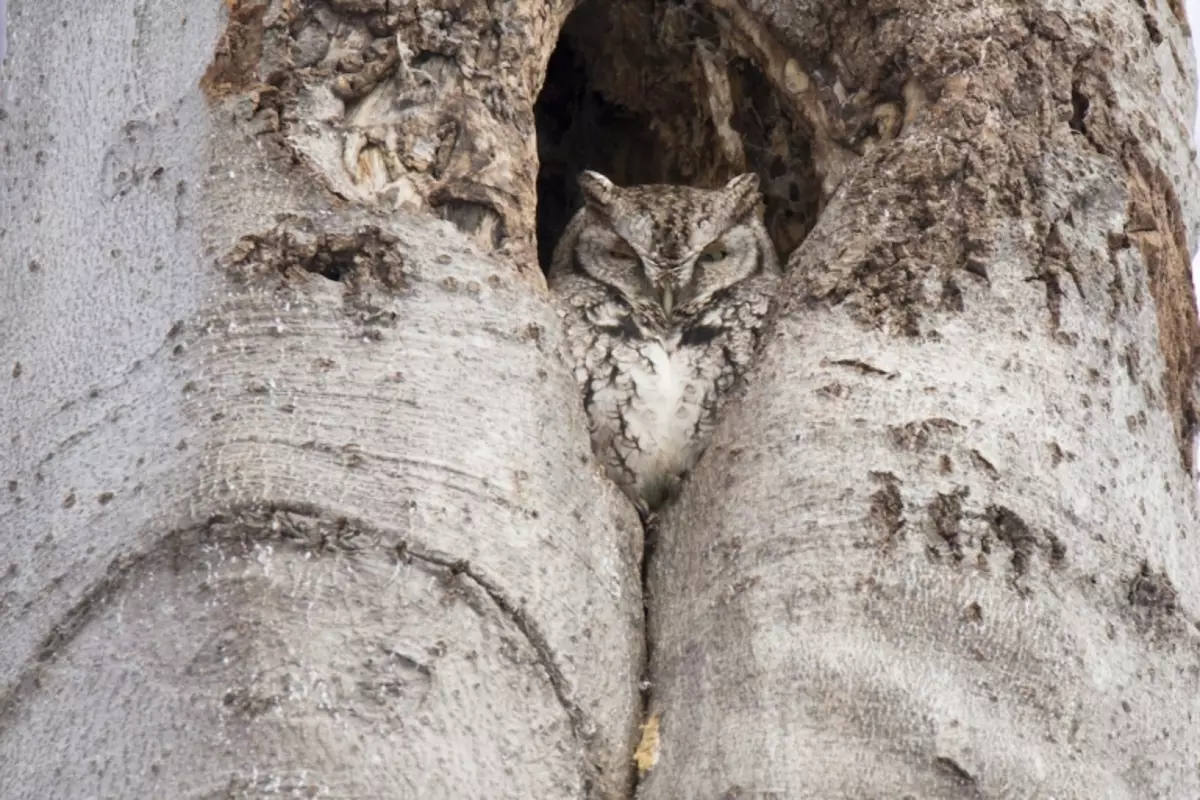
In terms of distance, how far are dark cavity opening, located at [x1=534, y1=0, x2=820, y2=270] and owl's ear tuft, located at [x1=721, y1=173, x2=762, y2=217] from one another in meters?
0.12

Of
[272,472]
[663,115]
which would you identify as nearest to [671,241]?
[663,115]

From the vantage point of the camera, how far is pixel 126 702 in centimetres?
195

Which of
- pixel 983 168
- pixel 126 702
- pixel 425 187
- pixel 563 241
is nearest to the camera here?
pixel 126 702

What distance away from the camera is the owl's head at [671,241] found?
3121mm

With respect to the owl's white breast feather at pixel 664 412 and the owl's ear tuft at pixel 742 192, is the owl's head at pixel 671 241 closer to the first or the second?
the owl's ear tuft at pixel 742 192

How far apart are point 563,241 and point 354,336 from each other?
1.16 metres

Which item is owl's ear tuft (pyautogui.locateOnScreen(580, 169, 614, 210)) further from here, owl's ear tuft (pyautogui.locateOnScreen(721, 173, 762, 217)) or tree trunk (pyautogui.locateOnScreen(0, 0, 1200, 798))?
tree trunk (pyautogui.locateOnScreen(0, 0, 1200, 798))

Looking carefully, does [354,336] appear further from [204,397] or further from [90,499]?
[90,499]

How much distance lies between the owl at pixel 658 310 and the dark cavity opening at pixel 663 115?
0.51ft

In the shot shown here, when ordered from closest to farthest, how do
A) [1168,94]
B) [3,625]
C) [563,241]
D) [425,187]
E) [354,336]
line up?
[3,625]
[354,336]
[425,187]
[1168,94]
[563,241]

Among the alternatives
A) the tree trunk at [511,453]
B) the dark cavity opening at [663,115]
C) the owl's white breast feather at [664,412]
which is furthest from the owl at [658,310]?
the tree trunk at [511,453]

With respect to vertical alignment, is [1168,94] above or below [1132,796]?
above

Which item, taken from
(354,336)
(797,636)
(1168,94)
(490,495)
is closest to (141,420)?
(354,336)

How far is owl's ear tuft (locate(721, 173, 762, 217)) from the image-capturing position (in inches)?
125
